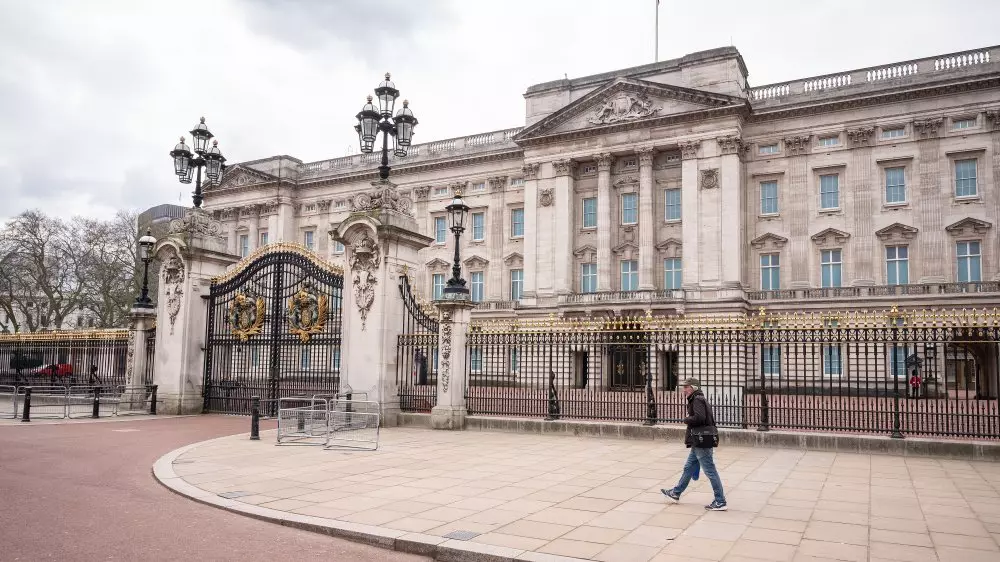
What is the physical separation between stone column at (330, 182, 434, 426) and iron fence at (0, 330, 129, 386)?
10.5 m

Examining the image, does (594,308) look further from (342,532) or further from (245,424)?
(342,532)

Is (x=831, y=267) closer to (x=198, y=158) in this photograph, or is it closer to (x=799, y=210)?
(x=799, y=210)

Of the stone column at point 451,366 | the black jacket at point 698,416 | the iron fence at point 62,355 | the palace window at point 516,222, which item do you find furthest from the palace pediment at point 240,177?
the black jacket at point 698,416

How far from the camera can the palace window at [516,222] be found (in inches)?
2109

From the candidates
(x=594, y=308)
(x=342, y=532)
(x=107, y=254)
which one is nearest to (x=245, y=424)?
(x=342, y=532)

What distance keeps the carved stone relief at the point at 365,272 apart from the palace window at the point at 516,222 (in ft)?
117

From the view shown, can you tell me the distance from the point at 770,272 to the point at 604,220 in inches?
431

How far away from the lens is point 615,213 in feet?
159

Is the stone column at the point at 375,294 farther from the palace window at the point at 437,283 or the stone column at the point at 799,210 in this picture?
the palace window at the point at 437,283

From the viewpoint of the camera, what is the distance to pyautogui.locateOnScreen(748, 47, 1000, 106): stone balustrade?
40000 mm

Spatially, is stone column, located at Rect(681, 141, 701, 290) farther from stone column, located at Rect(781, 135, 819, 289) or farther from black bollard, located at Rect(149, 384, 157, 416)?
black bollard, located at Rect(149, 384, 157, 416)

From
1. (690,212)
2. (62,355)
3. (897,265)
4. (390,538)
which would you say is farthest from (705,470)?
(897,265)

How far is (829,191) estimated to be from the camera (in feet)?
143

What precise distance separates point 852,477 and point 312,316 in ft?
44.9
